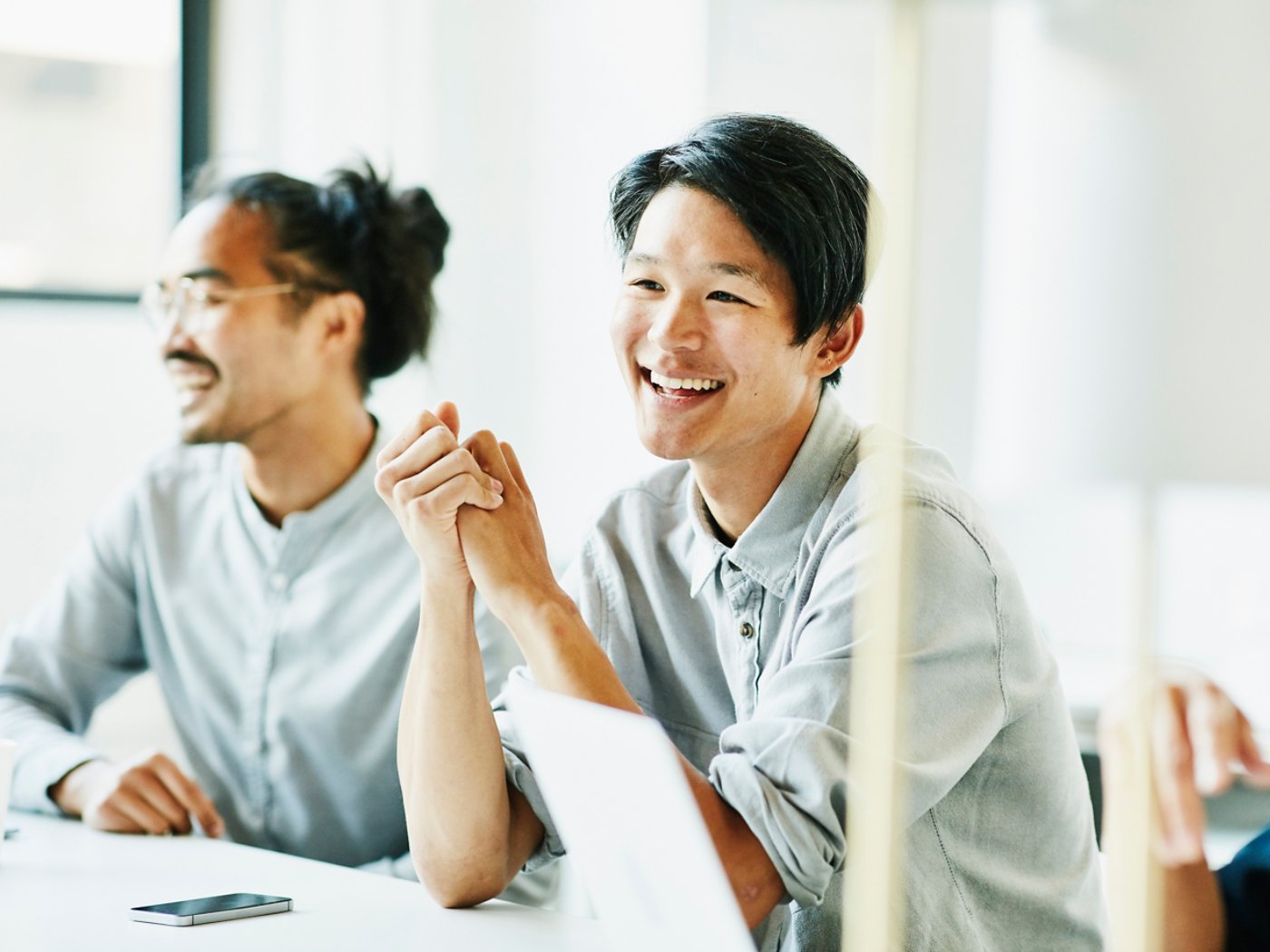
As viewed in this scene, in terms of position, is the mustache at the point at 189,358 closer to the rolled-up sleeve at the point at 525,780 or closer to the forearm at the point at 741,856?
the rolled-up sleeve at the point at 525,780

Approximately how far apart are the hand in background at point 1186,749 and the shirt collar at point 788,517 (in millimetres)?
485

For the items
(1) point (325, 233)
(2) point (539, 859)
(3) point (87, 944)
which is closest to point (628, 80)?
(1) point (325, 233)

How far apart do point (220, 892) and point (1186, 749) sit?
0.91 m

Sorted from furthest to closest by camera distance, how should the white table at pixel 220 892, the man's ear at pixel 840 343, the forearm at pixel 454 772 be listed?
the man's ear at pixel 840 343
the forearm at pixel 454 772
the white table at pixel 220 892

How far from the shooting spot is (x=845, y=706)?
3.89 feet

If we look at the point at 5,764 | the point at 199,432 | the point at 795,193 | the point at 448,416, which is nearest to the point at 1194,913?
the point at 795,193

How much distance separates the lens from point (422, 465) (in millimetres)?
1418

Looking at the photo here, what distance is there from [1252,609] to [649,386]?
1502 mm

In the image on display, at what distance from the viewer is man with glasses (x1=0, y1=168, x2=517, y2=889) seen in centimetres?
197

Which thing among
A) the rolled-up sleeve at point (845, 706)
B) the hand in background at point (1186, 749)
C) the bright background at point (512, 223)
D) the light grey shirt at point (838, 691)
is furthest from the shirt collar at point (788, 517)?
the bright background at point (512, 223)

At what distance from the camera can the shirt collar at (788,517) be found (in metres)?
1.40

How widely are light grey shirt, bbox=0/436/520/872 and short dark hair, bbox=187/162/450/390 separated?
28cm

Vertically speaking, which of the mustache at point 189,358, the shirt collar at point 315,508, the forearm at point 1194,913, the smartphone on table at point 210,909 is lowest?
the smartphone on table at point 210,909

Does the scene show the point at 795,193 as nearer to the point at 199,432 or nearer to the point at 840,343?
the point at 840,343
